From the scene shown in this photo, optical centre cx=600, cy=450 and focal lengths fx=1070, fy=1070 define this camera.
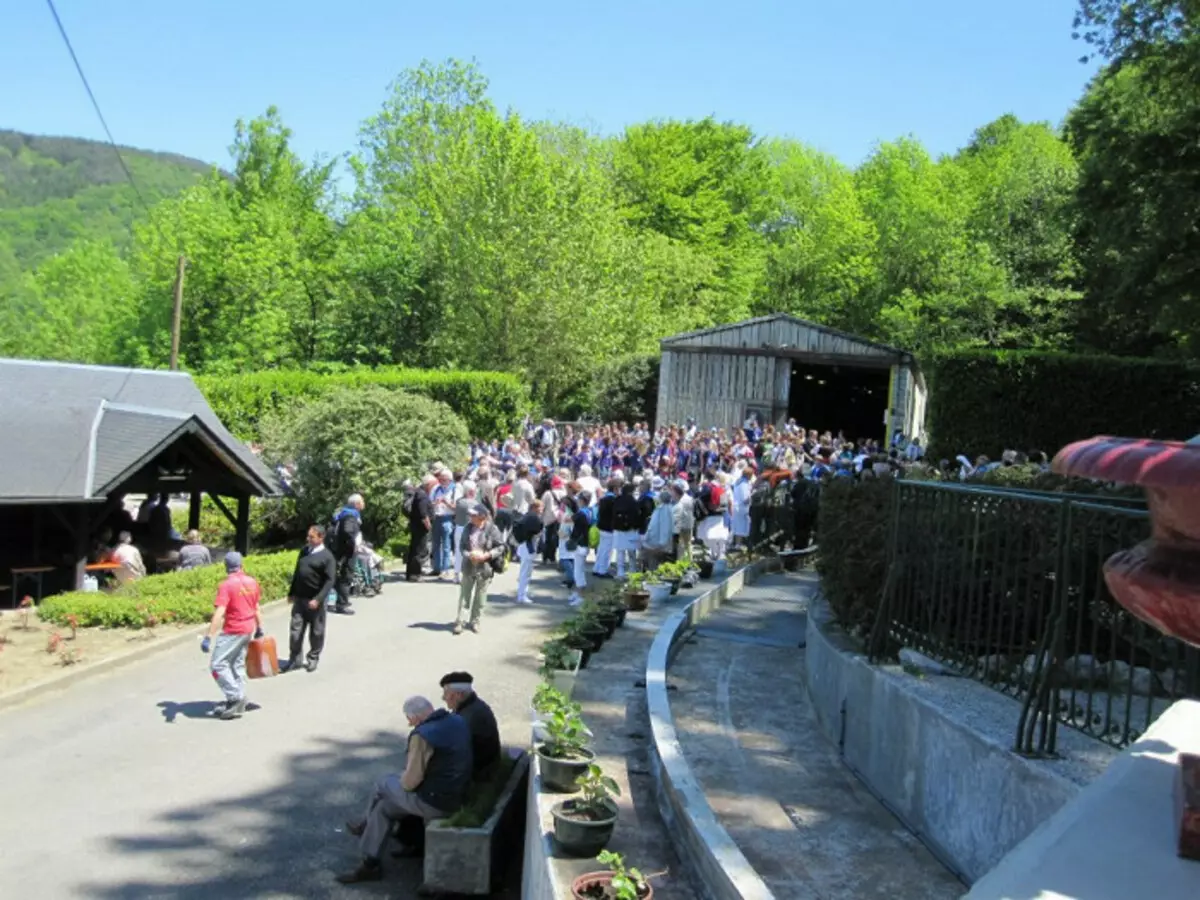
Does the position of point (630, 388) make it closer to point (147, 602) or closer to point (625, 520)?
point (625, 520)

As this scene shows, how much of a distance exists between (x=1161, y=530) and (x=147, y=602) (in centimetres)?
1501

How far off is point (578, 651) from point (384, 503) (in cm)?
1274

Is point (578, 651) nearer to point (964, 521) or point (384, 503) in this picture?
point (964, 521)

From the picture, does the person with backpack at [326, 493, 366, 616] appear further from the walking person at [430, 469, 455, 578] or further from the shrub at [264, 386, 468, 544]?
the shrub at [264, 386, 468, 544]

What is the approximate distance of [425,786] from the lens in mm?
7836

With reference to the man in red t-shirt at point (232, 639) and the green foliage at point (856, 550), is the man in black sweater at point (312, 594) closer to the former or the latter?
the man in red t-shirt at point (232, 639)

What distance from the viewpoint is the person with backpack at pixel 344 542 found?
607 inches

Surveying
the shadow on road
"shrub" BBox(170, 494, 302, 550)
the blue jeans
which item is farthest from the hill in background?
the shadow on road

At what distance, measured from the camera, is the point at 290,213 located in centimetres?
5409

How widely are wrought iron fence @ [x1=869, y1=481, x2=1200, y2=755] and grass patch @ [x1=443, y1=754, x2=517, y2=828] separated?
3033mm

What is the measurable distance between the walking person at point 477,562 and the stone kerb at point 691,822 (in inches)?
209

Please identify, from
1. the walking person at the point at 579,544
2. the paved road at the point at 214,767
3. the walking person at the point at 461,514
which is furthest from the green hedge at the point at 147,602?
the walking person at the point at 579,544

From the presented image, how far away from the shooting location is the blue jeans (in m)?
18.7

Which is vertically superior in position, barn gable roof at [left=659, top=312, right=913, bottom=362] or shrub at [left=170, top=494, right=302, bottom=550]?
barn gable roof at [left=659, top=312, right=913, bottom=362]
